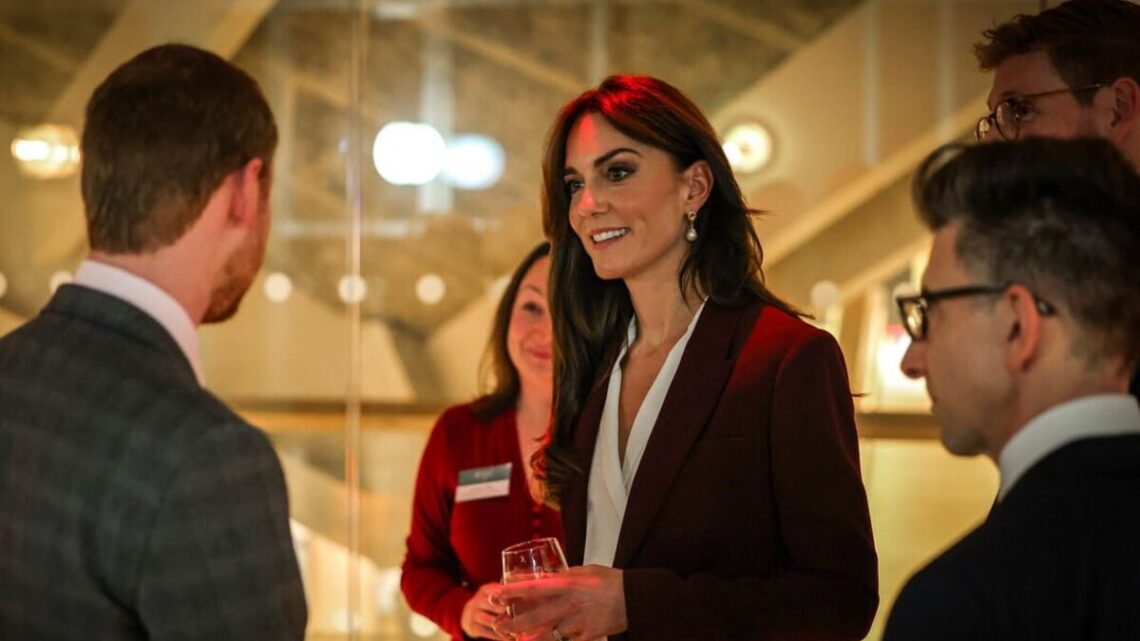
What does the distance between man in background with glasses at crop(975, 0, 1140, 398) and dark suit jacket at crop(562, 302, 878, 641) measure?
21.7 inches

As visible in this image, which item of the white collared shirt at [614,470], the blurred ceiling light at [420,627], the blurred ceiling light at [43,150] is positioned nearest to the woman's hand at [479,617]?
the white collared shirt at [614,470]

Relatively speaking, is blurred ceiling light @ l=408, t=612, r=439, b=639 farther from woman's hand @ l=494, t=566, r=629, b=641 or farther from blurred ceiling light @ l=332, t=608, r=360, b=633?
woman's hand @ l=494, t=566, r=629, b=641

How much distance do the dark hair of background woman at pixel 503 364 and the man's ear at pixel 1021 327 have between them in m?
2.37

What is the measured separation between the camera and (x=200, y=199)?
5.90ft

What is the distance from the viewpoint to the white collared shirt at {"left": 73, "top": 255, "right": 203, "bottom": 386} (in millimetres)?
1768

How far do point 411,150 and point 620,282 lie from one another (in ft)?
8.31

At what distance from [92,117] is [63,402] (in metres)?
0.38

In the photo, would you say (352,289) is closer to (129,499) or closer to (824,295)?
(824,295)

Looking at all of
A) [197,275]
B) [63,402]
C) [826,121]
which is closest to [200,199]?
[197,275]

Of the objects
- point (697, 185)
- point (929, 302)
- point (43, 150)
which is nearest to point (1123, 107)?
point (697, 185)

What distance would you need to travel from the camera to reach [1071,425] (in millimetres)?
1482

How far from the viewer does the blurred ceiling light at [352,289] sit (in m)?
5.50

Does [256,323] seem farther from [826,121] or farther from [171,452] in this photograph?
[171,452]

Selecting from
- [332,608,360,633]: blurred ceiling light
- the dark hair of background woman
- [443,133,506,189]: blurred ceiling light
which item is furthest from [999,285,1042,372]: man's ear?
[332,608,360,633]: blurred ceiling light
